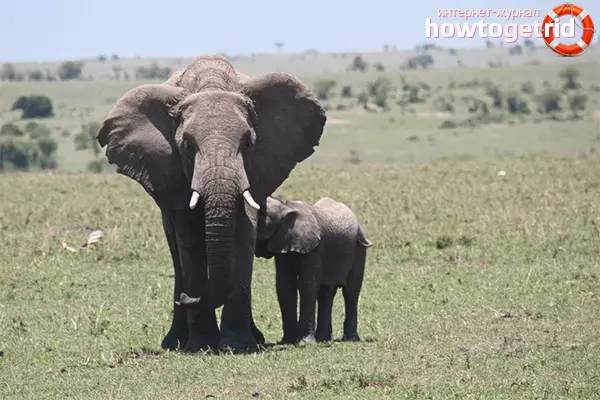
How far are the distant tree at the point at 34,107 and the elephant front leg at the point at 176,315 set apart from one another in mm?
62437

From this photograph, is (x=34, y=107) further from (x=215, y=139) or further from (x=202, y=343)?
(x=215, y=139)

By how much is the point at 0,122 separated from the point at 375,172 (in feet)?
137

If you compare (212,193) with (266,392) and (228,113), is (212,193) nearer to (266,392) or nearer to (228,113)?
(228,113)

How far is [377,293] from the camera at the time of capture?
16.9 metres

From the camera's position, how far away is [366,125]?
61188mm

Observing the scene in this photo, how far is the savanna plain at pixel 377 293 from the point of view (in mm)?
11047

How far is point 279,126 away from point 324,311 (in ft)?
6.97

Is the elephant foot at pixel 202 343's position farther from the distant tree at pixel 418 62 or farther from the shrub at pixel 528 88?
the distant tree at pixel 418 62

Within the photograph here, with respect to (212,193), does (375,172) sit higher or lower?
lower

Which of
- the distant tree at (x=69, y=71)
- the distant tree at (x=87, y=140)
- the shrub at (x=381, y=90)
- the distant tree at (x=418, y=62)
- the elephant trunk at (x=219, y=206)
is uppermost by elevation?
the elephant trunk at (x=219, y=206)

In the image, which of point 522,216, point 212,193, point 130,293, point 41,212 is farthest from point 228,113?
point 41,212

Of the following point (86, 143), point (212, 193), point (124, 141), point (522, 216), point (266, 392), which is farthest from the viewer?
point (86, 143)

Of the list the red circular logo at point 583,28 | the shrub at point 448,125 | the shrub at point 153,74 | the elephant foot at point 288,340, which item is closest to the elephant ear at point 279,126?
the elephant foot at point 288,340

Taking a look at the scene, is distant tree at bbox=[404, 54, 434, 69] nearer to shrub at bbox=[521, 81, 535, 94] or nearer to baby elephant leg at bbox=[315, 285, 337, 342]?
shrub at bbox=[521, 81, 535, 94]
